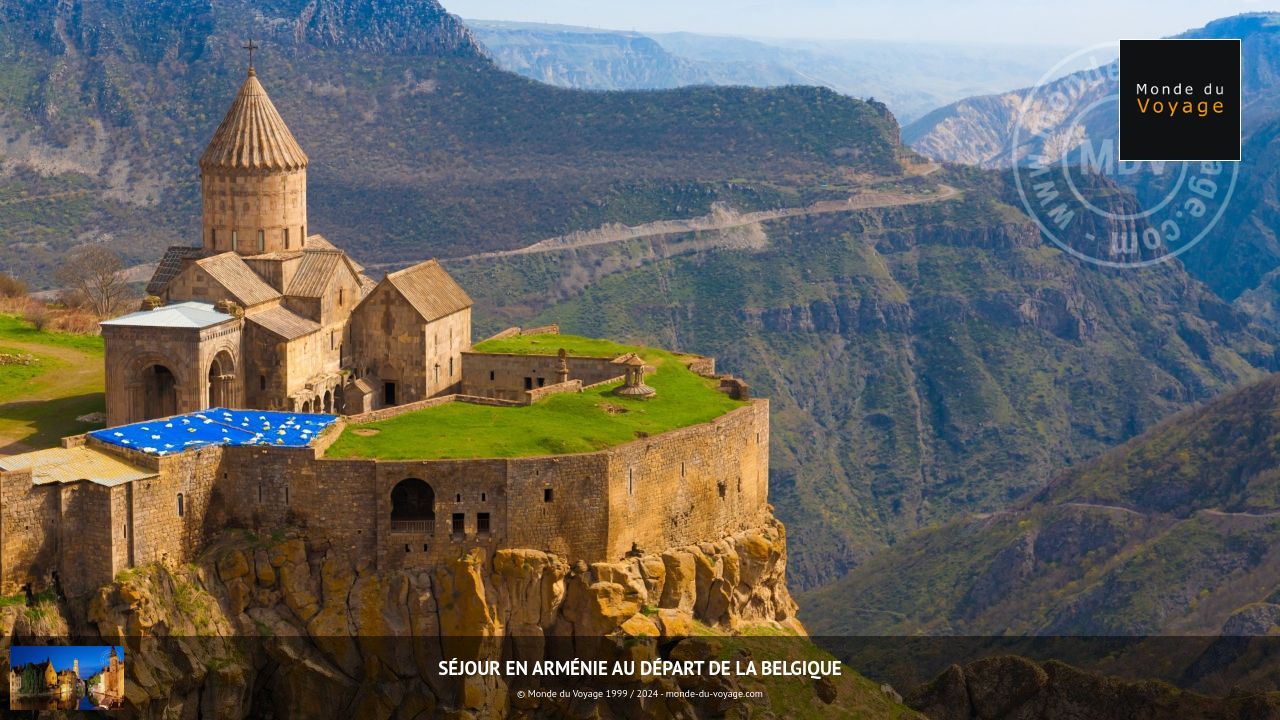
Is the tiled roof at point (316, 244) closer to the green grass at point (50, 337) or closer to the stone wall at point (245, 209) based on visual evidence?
the stone wall at point (245, 209)

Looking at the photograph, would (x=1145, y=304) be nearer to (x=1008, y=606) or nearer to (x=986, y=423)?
(x=986, y=423)

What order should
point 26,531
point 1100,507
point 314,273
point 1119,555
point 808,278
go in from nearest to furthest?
point 26,531
point 314,273
point 1119,555
point 1100,507
point 808,278

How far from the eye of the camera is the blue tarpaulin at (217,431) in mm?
57031

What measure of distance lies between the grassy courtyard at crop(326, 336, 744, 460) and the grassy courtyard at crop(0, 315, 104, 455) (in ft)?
31.5

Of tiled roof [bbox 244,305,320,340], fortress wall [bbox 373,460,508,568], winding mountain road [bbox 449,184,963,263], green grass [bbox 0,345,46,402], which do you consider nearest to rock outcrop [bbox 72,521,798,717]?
fortress wall [bbox 373,460,508,568]

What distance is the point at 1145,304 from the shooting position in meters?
192

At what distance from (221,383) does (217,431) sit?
547 centimetres

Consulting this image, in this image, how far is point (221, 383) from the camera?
211ft

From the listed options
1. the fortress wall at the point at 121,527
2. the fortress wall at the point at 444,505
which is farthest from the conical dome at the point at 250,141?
the fortress wall at the point at 121,527

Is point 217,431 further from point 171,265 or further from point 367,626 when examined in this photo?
point 171,265

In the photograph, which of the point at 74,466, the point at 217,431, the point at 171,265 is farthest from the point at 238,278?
the point at 74,466

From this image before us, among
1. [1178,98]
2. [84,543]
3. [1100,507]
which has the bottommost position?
[1100,507]

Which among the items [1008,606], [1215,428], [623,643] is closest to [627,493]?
[623,643]

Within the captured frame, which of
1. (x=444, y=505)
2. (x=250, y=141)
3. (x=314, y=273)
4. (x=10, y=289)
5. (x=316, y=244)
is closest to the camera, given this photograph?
(x=444, y=505)
